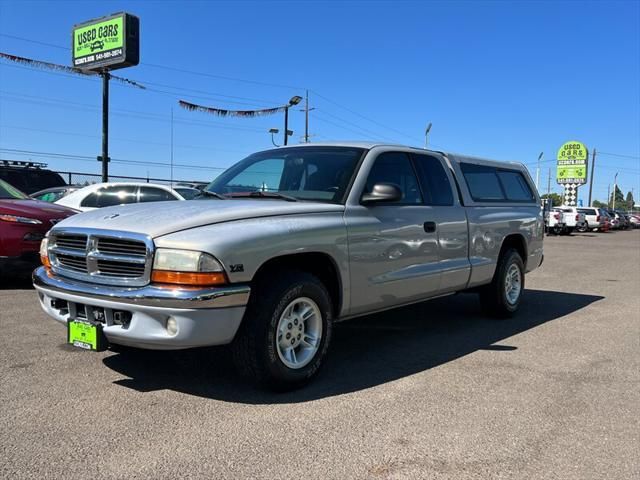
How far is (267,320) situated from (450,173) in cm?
314

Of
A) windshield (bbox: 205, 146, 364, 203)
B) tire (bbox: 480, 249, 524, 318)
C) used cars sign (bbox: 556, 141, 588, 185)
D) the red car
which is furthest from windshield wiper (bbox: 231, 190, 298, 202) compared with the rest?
used cars sign (bbox: 556, 141, 588, 185)

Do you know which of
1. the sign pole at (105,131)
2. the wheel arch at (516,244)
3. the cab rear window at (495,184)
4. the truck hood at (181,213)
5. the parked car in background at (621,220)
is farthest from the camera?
the parked car in background at (621,220)

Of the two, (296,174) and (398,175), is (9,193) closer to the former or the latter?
(296,174)

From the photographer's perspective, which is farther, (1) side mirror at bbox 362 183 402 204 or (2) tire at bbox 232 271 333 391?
(1) side mirror at bbox 362 183 402 204

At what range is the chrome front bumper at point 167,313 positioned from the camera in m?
3.55

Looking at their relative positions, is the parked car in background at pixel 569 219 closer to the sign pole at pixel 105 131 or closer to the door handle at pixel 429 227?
the sign pole at pixel 105 131

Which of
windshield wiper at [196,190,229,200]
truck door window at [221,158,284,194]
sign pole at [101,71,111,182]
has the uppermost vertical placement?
sign pole at [101,71,111,182]

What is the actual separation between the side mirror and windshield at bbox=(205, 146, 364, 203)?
223mm

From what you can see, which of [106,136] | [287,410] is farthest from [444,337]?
[106,136]

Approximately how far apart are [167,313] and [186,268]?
0.97ft

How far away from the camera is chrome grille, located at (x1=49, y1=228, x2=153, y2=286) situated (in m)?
3.68

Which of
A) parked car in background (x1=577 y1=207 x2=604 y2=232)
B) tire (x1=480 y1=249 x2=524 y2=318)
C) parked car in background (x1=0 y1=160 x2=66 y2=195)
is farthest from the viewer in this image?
parked car in background (x1=577 y1=207 x2=604 y2=232)

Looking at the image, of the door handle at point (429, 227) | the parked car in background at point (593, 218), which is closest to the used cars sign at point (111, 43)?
the door handle at point (429, 227)

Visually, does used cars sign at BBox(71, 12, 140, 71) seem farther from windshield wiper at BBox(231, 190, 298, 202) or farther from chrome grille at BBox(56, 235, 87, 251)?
chrome grille at BBox(56, 235, 87, 251)
